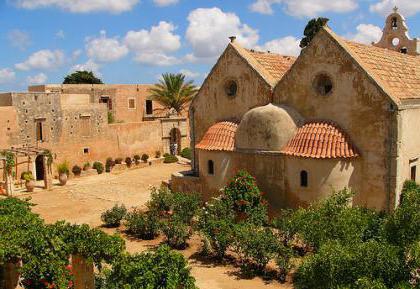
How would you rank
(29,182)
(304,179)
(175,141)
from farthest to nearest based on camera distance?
(175,141), (29,182), (304,179)

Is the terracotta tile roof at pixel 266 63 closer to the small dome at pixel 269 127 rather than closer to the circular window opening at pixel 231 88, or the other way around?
the circular window opening at pixel 231 88

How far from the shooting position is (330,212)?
11.0 metres

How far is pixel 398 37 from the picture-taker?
85.0 ft

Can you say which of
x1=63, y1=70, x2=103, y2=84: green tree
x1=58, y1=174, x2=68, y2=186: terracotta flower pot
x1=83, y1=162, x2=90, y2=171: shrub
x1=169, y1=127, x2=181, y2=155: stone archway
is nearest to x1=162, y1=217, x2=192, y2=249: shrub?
x1=58, y1=174, x2=68, y2=186: terracotta flower pot

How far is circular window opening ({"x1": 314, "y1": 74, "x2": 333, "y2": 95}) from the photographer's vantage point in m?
17.4

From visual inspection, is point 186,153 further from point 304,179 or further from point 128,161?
point 304,179

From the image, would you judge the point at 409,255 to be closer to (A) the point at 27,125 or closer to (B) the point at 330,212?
(B) the point at 330,212

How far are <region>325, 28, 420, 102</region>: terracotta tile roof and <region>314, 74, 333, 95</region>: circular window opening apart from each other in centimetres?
156

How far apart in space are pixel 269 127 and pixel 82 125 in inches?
738

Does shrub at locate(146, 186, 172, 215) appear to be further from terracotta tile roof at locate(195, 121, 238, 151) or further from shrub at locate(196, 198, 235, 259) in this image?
terracotta tile roof at locate(195, 121, 238, 151)

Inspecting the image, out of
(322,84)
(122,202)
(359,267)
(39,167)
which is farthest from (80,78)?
(359,267)

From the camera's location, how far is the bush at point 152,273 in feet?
29.2

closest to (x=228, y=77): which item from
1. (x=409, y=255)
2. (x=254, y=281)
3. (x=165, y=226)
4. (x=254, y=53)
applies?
(x=254, y=53)

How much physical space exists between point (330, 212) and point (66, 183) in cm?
2234
